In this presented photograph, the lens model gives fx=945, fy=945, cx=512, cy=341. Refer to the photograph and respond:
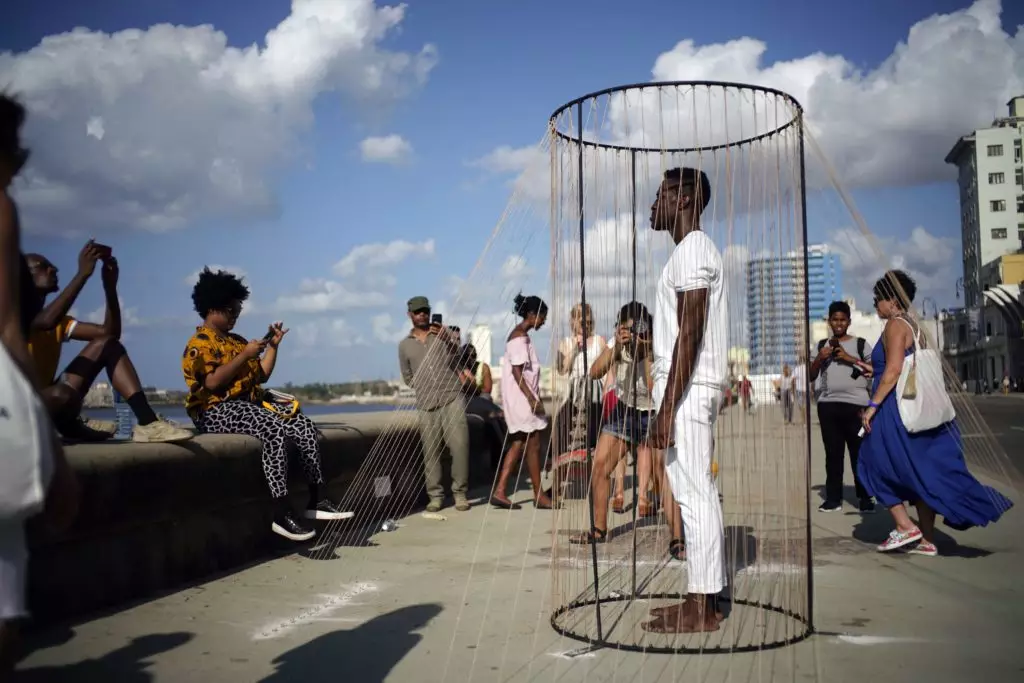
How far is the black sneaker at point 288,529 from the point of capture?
654 centimetres

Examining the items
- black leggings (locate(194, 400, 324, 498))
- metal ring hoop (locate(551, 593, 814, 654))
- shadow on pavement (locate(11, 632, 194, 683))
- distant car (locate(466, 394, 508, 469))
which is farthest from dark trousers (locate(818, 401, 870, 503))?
shadow on pavement (locate(11, 632, 194, 683))

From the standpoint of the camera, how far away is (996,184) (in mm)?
102312

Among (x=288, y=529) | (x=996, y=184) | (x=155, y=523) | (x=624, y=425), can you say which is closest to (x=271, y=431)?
(x=288, y=529)

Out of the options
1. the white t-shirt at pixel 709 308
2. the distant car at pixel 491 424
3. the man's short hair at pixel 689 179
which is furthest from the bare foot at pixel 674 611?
the distant car at pixel 491 424

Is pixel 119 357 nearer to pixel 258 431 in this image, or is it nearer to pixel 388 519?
pixel 258 431

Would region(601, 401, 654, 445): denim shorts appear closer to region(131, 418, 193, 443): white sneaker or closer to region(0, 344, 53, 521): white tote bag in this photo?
region(131, 418, 193, 443): white sneaker

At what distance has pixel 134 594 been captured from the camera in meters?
5.30

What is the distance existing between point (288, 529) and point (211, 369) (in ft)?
4.03

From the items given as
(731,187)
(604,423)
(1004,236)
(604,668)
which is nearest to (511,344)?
(604,423)

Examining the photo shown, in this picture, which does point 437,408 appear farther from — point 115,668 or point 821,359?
point 115,668

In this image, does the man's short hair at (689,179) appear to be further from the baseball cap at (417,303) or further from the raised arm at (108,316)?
the baseball cap at (417,303)

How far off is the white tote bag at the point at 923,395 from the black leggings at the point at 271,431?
13.5 ft

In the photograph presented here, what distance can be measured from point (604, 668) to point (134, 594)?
2816 mm

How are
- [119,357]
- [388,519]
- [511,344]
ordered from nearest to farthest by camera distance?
[119,357], [388,519], [511,344]
